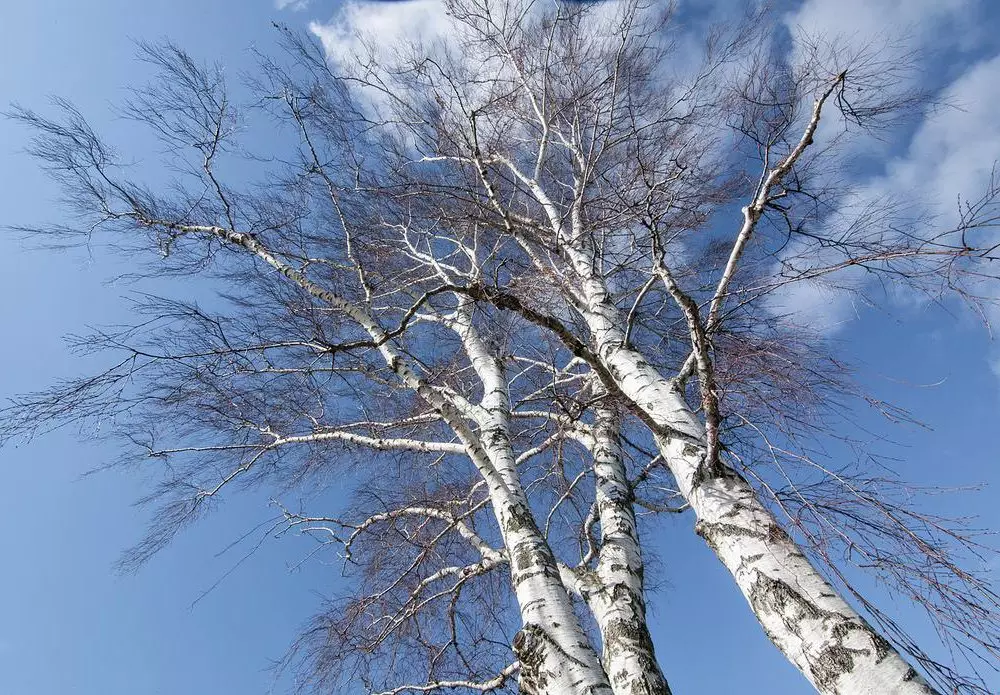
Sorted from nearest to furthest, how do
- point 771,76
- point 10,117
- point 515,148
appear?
point 771,76 < point 10,117 < point 515,148

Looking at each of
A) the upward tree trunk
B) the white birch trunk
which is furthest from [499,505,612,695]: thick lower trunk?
the upward tree trunk

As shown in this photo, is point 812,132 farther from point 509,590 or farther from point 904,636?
point 509,590

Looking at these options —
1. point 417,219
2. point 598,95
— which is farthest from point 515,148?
point 417,219

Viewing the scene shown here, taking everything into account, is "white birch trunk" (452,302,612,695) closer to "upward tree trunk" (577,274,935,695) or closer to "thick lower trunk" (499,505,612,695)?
"thick lower trunk" (499,505,612,695)

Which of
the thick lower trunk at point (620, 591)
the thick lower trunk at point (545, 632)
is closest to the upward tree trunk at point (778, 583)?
the thick lower trunk at point (620, 591)

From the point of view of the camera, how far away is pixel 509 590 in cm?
523

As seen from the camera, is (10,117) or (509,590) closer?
(10,117)

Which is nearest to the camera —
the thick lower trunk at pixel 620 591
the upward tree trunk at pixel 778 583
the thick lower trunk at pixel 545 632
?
the upward tree trunk at pixel 778 583

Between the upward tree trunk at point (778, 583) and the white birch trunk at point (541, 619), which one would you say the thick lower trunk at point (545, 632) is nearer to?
the white birch trunk at point (541, 619)

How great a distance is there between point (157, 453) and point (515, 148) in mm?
4605

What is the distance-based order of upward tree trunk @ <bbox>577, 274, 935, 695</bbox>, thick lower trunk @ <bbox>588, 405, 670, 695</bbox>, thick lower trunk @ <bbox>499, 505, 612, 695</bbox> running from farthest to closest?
thick lower trunk @ <bbox>588, 405, 670, 695</bbox>, thick lower trunk @ <bbox>499, 505, 612, 695</bbox>, upward tree trunk @ <bbox>577, 274, 935, 695</bbox>

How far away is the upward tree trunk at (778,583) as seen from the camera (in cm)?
181

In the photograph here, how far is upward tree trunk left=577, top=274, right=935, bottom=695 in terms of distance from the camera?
1811 mm

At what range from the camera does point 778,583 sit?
2.14 meters
